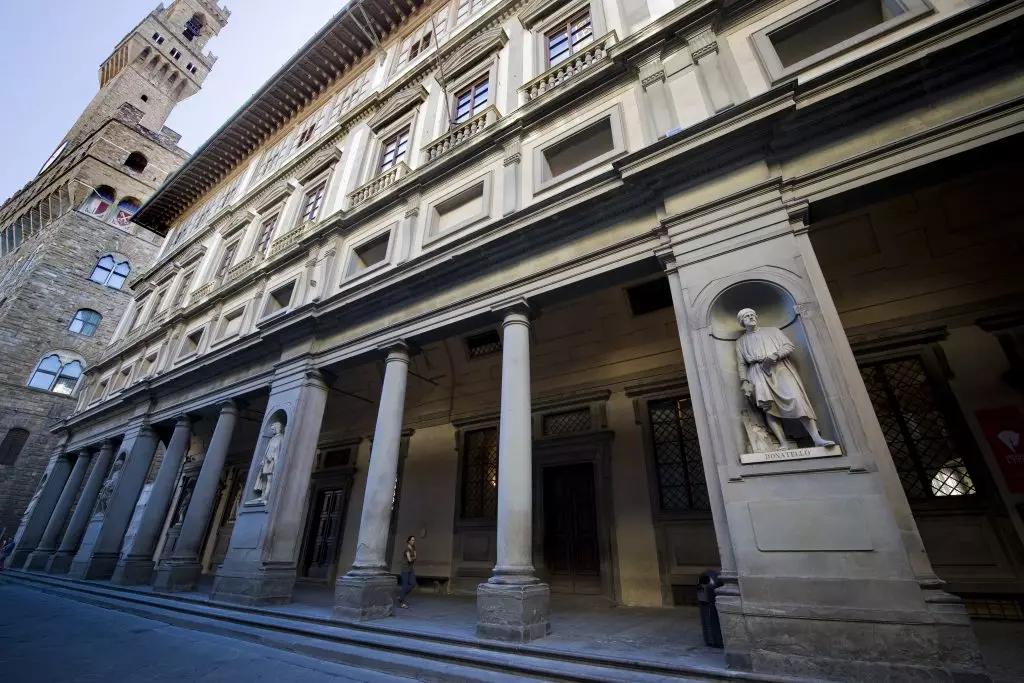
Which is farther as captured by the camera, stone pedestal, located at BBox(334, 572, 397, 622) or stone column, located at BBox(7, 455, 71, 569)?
stone column, located at BBox(7, 455, 71, 569)

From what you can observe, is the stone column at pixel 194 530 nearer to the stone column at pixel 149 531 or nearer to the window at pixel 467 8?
the stone column at pixel 149 531

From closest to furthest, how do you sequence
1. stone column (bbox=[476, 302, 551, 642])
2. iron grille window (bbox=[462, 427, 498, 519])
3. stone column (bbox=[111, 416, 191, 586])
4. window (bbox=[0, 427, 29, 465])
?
1. stone column (bbox=[476, 302, 551, 642])
2. iron grille window (bbox=[462, 427, 498, 519])
3. stone column (bbox=[111, 416, 191, 586])
4. window (bbox=[0, 427, 29, 465])

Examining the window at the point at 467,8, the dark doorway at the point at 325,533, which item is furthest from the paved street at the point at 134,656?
the window at the point at 467,8

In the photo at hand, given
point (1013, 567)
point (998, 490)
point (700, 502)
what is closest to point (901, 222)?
point (998, 490)

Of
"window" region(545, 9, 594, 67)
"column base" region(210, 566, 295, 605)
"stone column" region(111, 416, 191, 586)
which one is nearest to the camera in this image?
"column base" region(210, 566, 295, 605)

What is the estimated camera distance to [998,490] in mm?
6273

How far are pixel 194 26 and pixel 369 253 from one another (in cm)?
6536

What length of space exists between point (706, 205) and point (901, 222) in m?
4.50

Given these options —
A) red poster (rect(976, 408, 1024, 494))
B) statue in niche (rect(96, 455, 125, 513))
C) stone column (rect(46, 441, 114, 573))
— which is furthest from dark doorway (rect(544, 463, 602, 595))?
stone column (rect(46, 441, 114, 573))

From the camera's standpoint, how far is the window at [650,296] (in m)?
9.80

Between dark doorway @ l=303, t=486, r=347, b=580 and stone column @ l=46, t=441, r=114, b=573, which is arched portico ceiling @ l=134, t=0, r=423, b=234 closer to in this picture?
stone column @ l=46, t=441, r=114, b=573

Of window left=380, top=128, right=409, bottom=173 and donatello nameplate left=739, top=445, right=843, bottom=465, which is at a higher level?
window left=380, top=128, right=409, bottom=173

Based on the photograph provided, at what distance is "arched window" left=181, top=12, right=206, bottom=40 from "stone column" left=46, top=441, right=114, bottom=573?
57765mm

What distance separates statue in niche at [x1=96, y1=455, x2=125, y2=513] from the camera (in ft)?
47.9
